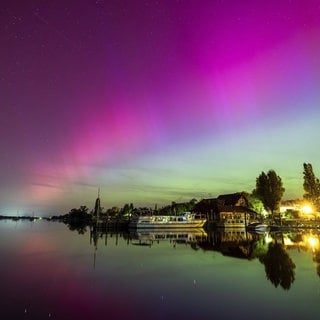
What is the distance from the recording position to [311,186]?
90312 millimetres

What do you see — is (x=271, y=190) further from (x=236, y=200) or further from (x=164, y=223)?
(x=164, y=223)

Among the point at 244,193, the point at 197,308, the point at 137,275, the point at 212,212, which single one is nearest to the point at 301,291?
the point at 197,308

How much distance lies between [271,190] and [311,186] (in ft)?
46.9

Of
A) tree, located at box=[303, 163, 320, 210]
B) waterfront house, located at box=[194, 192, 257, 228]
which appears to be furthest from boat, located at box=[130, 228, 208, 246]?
tree, located at box=[303, 163, 320, 210]

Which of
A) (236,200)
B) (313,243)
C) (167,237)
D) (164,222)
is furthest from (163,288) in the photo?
(236,200)

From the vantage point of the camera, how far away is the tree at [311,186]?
89.6 metres

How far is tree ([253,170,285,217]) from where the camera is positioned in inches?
4016

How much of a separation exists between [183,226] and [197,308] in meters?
84.1

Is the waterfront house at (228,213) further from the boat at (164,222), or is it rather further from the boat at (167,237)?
the boat at (167,237)

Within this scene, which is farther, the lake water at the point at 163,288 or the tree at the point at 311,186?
the tree at the point at 311,186

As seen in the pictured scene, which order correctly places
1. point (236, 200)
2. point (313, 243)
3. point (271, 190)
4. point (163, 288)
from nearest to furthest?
point (163, 288)
point (313, 243)
point (271, 190)
point (236, 200)

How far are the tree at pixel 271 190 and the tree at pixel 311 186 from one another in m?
11.0

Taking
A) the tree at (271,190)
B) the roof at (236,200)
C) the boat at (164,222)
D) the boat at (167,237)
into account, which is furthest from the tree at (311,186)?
the boat at (167,237)

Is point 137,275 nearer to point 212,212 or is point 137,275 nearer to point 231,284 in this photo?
point 231,284
